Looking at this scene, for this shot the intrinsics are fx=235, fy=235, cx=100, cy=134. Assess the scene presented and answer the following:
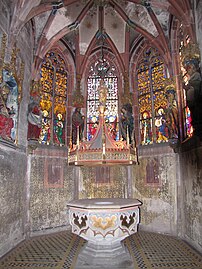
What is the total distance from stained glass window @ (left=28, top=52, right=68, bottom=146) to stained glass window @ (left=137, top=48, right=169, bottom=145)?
3.85 meters

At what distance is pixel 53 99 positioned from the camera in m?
11.3

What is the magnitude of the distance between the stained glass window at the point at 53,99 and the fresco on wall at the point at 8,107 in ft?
6.06

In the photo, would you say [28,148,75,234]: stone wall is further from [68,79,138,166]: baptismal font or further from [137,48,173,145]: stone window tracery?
[137,48,173,145]: stone window tracery

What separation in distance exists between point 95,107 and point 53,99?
2.21 m

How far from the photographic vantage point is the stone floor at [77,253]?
6.34 m

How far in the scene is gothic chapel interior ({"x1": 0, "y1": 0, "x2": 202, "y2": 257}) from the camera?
7.84 metres

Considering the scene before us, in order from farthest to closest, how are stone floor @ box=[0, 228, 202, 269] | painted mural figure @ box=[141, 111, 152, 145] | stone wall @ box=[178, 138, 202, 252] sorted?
painted mural figure @ box=[141, 111, 152, 145]
stone wall @ box=[178, 138, 202, 252]
stone floor @ box=[0, 228, 202, 269]

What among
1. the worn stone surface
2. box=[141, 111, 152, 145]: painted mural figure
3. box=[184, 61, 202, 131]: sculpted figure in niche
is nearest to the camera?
box=[184, 61, 202, 131]: sculpted figure in niche

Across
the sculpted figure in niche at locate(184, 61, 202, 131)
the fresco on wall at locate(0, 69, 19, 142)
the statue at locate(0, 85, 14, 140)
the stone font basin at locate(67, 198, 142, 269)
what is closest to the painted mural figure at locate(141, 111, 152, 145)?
the sculpted figure in niche at locate(184, 61, 202, 131)

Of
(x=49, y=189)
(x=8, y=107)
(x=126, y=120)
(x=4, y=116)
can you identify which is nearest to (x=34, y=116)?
(x=8, y=107)

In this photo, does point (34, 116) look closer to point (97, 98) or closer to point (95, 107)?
point (95, 107)

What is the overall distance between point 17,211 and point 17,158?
1.89 m

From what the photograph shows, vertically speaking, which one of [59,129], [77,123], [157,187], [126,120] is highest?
[126,120]

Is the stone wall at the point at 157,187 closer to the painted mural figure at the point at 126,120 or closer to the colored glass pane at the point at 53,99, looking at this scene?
the painted mural figure at the point at 126,120
